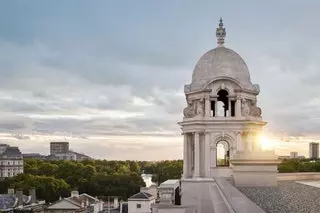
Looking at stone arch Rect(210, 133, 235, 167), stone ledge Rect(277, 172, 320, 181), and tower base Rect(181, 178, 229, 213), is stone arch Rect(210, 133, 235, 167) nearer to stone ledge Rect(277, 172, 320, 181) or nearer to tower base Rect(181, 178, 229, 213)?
tower base Rect(181, 178, 229, 213)

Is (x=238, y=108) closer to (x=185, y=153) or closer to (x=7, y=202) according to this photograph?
(x=185, y=153)

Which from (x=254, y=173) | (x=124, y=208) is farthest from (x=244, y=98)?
(x=124, y=208)

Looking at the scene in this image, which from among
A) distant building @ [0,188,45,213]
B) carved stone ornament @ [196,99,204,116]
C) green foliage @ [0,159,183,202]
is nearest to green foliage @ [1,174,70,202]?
green foliage @ [0,159,183,202]

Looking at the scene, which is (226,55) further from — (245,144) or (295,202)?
(295,202)

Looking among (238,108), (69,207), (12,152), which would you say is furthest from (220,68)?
(12,152)

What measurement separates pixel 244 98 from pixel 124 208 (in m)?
30.6

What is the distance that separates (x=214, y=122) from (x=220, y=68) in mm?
3313

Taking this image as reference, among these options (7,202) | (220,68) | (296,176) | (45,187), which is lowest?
(7,202)

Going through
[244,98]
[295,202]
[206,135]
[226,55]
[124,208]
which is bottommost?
[124,208]

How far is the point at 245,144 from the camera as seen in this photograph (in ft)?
112

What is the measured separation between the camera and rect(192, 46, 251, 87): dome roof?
3500cm

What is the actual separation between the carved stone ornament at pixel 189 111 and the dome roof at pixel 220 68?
98cm

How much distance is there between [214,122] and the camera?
112 ft

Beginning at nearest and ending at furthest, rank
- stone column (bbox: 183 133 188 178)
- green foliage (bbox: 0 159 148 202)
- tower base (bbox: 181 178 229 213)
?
tower base (bbox: 181 178 229 213) < stone column (bbox: 183 133 188 178) < green foliage (bbox: 0 159 148 202)
